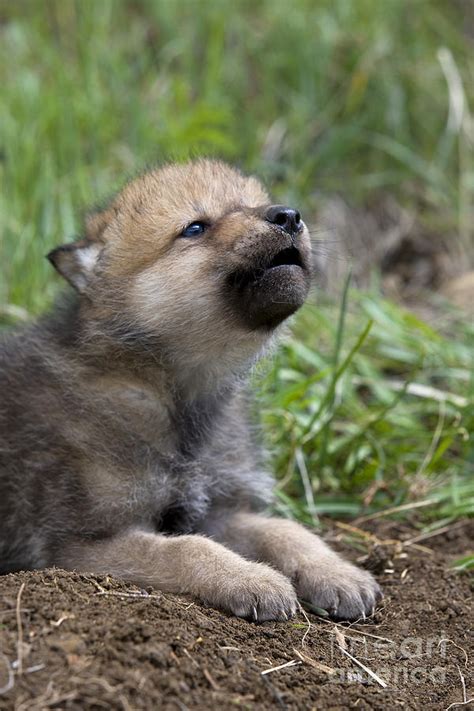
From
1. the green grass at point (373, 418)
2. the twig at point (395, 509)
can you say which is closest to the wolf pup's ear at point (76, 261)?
the green grass at point (373, 418)

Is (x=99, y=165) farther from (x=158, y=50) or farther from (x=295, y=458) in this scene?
(x=295, y=458)

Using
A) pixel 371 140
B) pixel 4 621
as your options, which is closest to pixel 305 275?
pixel 4 621

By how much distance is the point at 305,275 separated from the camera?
367 centimetres

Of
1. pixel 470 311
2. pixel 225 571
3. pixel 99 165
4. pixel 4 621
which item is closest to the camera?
pixel 4 621

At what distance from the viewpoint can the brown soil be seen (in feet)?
8.27

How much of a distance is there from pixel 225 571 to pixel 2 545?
38.7 inches

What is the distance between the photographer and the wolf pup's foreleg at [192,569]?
10.5 ft

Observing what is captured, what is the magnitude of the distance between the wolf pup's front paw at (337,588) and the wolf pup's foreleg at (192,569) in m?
0.22

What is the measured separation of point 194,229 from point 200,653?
1672 millimetres

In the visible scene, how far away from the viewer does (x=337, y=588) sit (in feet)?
11.4

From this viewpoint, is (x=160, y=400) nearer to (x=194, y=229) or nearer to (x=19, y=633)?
(x=194, y=229)

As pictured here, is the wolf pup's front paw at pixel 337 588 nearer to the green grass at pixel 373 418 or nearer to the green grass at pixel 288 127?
the green grass at pixel 373 418

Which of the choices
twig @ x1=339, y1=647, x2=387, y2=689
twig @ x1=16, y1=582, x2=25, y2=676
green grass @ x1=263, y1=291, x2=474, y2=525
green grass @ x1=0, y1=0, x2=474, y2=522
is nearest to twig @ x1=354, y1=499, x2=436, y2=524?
green grass @ x1=263, y1=291, x2=474, y2=525

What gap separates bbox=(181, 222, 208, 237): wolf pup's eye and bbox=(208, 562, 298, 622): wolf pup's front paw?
1.32 meters
